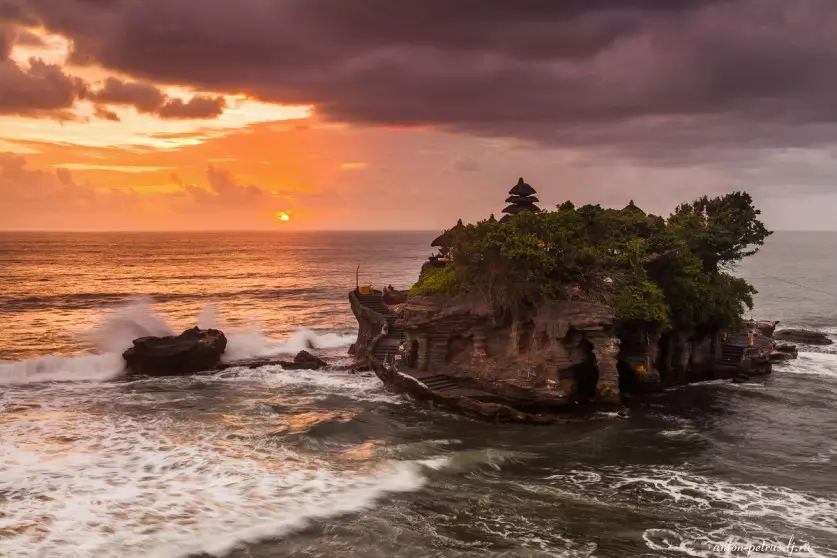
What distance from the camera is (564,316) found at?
37281 mm

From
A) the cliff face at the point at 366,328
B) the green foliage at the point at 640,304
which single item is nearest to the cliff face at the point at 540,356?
the green foliage at the point at 640,304

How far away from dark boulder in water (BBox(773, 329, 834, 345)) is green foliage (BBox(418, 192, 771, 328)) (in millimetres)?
17084

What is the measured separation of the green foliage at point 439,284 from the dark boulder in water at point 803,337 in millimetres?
36703

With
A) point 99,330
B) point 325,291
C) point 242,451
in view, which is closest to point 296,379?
point 242,451

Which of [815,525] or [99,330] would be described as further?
[99,330]

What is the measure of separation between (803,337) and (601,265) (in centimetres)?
3311

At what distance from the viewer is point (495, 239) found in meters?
39.6

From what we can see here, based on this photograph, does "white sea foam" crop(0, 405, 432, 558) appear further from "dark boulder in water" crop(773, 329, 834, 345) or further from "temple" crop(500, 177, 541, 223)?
"dark boulder in water" crop(773, 329, 834, 345)

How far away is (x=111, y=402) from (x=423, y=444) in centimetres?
2141

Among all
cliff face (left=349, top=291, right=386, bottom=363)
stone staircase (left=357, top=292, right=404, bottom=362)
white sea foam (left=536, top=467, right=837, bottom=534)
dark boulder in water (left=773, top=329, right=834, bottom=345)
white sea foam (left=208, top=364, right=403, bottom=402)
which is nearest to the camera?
white sea foam (left=536, top=467, right=837, bottom=534)

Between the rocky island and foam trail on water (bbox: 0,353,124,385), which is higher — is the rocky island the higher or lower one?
the higher one

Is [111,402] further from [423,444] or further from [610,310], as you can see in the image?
[610,310]

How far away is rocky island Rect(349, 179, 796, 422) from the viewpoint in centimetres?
3775

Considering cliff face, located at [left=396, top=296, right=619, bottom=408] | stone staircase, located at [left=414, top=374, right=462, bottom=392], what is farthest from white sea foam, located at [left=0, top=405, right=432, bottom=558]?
stone staircase, located at [left=414, top=374, right=462, bottom=392]
